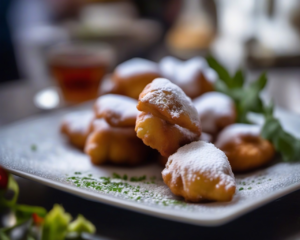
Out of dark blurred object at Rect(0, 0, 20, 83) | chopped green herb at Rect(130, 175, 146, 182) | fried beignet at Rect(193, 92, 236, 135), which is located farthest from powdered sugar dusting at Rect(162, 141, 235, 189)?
dark blurred object at Rect(0, 0, 20, 83)

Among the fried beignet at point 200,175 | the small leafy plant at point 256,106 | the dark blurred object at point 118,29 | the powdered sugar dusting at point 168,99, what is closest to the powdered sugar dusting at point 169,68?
the small leafy plant at point 256,106

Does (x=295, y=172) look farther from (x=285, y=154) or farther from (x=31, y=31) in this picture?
(x=31, y=31)

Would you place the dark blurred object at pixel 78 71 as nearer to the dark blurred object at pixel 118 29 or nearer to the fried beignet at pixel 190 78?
the fried beignet at pixel 190 78

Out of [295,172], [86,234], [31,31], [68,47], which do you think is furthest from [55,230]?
[31,31]

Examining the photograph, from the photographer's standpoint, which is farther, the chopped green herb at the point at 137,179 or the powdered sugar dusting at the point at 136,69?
the powdered sugar dusting at the point at 136,69

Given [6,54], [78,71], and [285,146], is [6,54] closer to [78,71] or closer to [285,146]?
[78,71]

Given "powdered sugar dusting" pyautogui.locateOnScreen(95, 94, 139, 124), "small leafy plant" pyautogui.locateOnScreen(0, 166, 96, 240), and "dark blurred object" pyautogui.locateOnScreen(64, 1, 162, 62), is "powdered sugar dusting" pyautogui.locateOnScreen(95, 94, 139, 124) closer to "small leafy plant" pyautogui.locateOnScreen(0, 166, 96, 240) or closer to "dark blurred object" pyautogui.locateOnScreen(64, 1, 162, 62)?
"small leafy plant" pyautogui.locateOnScreen(0, 166, 96, 240)
